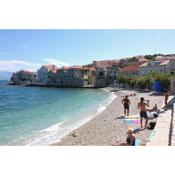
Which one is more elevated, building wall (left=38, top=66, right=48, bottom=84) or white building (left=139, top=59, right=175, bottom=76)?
white building (left=139, top=59, right=175, bottom=76)

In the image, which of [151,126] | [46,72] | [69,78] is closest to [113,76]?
[69,78]

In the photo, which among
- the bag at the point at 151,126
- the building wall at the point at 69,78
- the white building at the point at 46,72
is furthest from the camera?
the white building at the point at 46,72

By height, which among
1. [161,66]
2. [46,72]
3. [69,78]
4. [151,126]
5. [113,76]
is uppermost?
[161,66]

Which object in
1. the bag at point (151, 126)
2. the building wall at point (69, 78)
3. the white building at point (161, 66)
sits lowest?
the bag at point (151, 126)

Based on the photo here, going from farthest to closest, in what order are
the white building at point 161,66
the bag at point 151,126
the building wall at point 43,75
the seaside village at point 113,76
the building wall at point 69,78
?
1. the building wall at point 43,75
2. the building wall at point 69,78
3. the white building at point 161,66
4. the seaside village at point 113,76
5. the bag at point 151,126

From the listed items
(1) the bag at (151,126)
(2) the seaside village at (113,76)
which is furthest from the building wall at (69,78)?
(1) the bag at (151,126)

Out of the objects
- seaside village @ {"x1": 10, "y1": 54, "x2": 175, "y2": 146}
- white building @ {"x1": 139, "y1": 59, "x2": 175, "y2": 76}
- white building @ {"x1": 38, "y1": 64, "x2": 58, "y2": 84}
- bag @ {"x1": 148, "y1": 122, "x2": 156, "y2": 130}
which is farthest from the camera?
white building @ {"x1": 38, "y1": 64, "x2": 58, "y2": 84}

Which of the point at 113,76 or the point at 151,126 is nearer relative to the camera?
the point at 151,126

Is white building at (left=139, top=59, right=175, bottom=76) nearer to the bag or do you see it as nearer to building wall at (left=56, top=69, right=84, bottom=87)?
building wall at (left=56, top=69, right=84, bottom=87)

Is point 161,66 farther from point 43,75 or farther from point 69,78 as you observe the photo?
point 43,75

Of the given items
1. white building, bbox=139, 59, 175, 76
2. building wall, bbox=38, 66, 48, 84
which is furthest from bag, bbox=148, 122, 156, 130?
building wall, bbox=38, 66, 48, 84

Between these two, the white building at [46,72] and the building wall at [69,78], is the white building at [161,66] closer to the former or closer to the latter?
the building wall at [69,78]

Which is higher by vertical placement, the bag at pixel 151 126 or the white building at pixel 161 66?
the white building at pixel 161 66

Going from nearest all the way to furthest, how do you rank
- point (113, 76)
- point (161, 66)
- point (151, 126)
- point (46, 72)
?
point (151, 126), point (161, 66), point (113, 76), point (46, 72)
